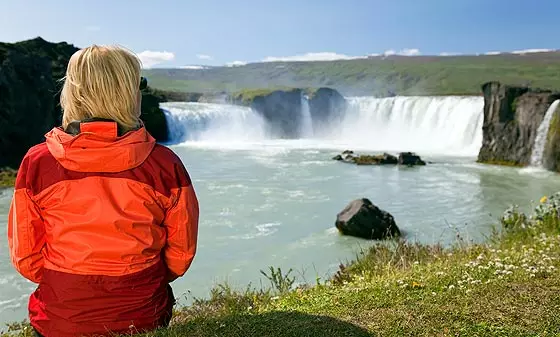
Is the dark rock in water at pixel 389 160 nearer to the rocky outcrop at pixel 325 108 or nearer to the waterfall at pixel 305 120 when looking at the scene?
the rocky outcrop at pixel 325 108

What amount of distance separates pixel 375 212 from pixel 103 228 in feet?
38.2

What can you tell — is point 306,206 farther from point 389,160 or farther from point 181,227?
point 181,227

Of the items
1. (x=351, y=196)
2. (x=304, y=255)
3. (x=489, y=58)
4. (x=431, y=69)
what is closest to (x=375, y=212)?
(x=304, y=255)

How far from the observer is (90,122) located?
2.96m

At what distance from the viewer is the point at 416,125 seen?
44.6 m

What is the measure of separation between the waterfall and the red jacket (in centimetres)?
5445

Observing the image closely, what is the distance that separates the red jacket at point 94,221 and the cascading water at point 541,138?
92.1 ft

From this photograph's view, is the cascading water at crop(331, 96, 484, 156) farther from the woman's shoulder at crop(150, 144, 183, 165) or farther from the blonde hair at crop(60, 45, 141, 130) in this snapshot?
the blonde hair at crop(60, 45, 141, 130)

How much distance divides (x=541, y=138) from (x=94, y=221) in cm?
2871

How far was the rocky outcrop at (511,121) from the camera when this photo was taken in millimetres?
28797

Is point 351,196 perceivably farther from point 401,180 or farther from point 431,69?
point 431,69

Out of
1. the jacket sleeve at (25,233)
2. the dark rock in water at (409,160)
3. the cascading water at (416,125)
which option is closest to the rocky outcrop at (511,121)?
the dark rock in water at (409,160)

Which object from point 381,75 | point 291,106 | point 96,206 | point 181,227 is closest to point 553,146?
point 181,227

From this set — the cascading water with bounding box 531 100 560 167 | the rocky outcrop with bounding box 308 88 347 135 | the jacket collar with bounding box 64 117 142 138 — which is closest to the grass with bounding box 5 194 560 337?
the jacket collar with bounding box 64 117 142 138
